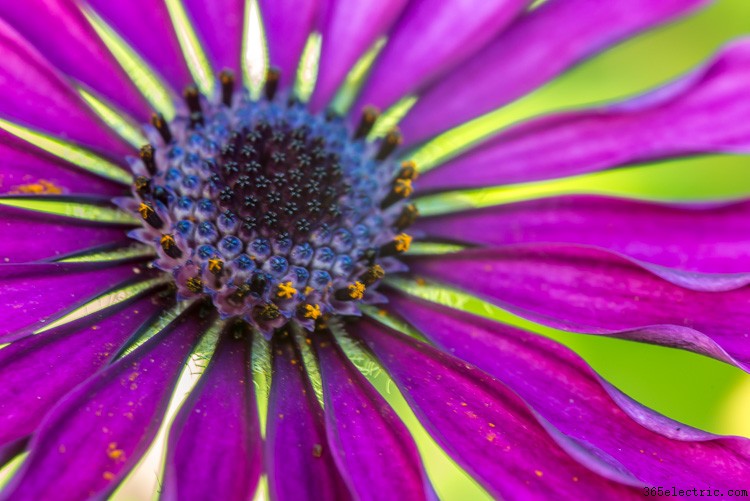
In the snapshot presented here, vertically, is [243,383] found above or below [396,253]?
below

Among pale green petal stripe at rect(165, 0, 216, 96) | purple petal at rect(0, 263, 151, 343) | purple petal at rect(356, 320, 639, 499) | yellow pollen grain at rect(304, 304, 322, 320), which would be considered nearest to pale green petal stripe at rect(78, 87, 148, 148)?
pale green petal stripe at rect(165, 0, 216, 96)

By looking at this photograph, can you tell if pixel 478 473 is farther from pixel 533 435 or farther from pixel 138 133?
pixel 138 133

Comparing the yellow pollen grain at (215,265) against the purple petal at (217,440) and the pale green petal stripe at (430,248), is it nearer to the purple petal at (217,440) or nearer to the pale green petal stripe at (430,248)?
the purple petal at (217,440)

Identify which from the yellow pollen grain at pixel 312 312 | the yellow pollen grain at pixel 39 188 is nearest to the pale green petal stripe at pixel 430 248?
the yellow pollen grain at pixel 312 312

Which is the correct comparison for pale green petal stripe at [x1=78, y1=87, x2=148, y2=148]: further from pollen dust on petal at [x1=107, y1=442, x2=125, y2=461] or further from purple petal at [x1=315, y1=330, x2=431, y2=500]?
pollen dust on petal at [x1=107, y1=442, x2=125, y2=461]

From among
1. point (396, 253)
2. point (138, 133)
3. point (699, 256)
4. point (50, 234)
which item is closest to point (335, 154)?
point (396, 253)

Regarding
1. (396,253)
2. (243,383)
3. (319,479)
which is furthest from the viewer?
(396,253)

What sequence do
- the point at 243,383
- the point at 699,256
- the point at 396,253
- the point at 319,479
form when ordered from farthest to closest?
the point at 396,253, the point at 699,256, the point at 243,383, the point at 319,479

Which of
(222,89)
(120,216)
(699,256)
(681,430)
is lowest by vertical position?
(681,430)
